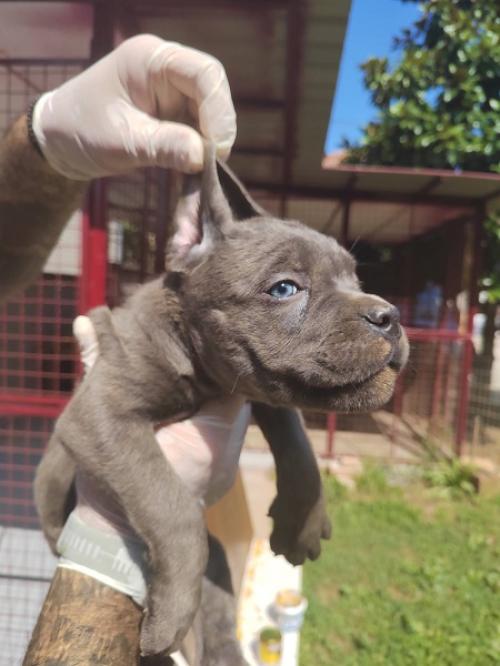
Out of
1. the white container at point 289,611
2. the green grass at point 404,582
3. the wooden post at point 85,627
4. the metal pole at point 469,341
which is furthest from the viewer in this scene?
the metal pole at point 469,341

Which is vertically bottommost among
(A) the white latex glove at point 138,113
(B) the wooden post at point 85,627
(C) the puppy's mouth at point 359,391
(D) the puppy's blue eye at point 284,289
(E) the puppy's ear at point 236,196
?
(B) the wooden post at point 85,627

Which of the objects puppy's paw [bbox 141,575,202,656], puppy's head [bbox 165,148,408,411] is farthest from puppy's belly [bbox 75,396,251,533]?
puppy's paw [bbox 141,575,202,656]

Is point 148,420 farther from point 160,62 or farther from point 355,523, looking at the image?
point 355,523

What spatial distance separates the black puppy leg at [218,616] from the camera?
1.86 meters

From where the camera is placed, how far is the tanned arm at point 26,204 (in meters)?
1.87

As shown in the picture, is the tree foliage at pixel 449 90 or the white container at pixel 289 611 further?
the tree foliage at pixel 449 90

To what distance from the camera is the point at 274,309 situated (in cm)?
147

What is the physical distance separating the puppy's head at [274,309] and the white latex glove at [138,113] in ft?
0.47

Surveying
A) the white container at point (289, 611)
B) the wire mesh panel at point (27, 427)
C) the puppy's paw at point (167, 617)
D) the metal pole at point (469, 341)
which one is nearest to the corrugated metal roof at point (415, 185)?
the metal pole at point (469, 341)

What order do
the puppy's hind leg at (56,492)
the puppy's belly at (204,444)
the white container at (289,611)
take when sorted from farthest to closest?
the white container at (289,611) → the puppy's hind leg at (56,492) → the puppy's belly at (204,444)

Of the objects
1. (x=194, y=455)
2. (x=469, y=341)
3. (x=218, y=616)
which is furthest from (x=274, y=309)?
(x=469, y=341)

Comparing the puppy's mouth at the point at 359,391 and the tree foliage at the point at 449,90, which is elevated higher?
the tree foliage at the point at 449,90

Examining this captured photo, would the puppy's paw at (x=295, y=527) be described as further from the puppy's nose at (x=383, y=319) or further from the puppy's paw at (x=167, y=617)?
the puppy's nose at (x=383, y=319)

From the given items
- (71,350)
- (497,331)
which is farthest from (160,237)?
(497,331)
